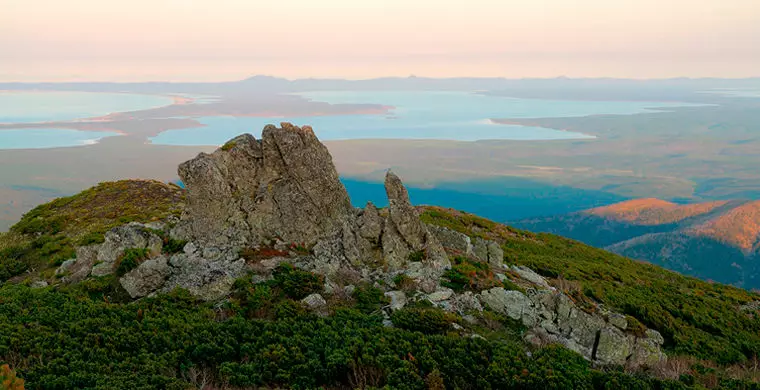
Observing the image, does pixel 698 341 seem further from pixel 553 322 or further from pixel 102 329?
pixel 102 329

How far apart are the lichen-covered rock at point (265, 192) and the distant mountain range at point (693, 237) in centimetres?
14459

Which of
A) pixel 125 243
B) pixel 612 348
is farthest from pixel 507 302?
pixel 125 243

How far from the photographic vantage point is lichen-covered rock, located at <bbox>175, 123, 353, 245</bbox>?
735 inches

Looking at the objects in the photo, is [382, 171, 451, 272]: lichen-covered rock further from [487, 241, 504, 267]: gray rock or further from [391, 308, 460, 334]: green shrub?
[487, 241, 504, 267]: gray rock

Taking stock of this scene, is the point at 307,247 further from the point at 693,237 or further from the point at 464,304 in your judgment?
the point at 693,237

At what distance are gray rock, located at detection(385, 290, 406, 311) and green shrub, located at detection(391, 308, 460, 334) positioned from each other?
2.37 ft

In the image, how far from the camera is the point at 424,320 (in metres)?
13.6

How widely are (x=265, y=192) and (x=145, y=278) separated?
19.0ft

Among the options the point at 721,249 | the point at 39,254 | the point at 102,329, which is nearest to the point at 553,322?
the point at 102,329

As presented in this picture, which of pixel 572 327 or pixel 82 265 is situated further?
pixel 82 265

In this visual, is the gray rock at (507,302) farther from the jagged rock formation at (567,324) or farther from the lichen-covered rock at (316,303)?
the lichen-covered rock at (316,303)

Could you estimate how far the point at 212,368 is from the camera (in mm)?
11727

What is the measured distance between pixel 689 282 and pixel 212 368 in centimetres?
3543

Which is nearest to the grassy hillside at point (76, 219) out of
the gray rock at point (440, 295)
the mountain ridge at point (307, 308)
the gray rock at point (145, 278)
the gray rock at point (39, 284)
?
the mountain ridge at point (307, 308)
